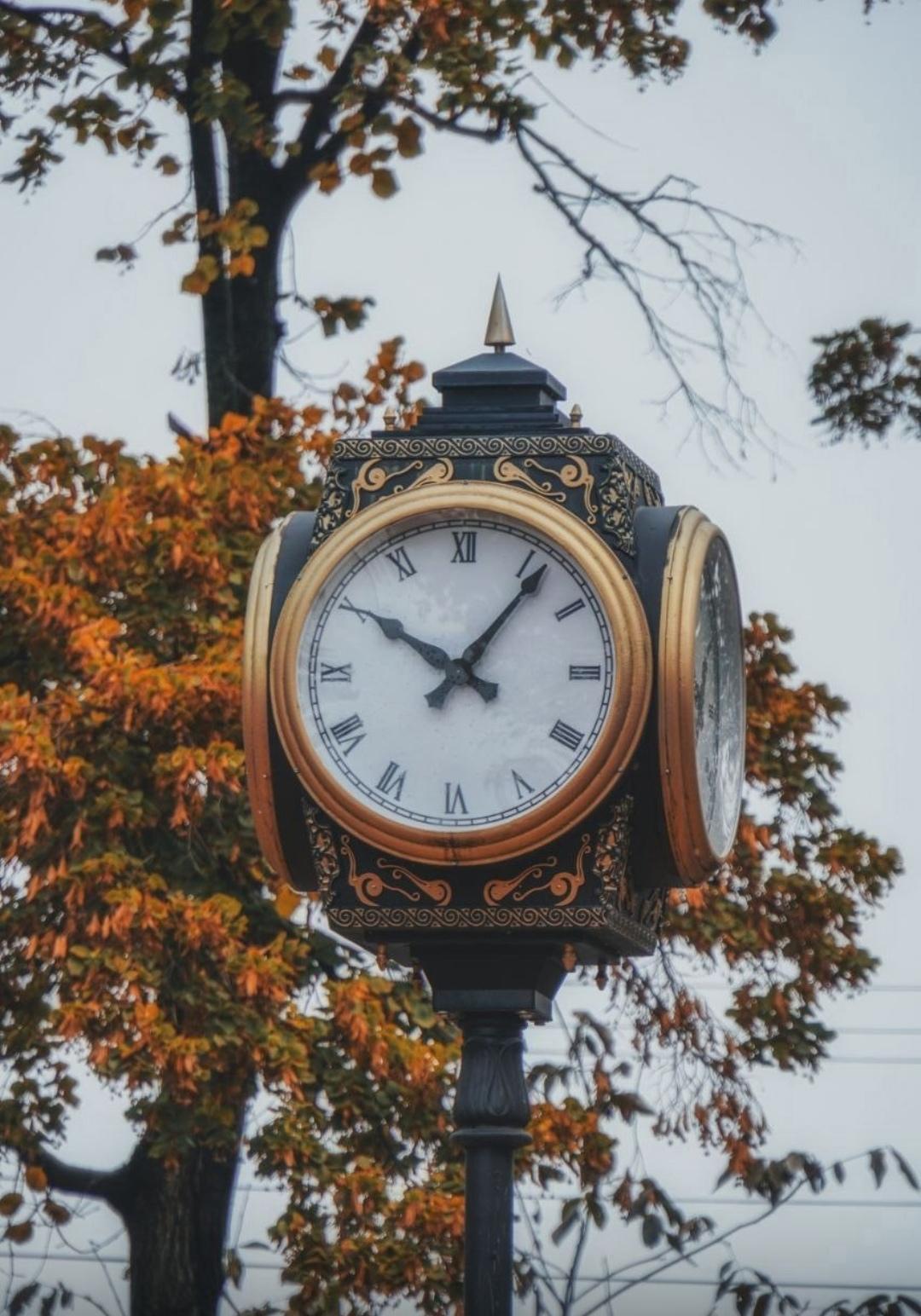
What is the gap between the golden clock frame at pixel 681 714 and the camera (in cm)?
373

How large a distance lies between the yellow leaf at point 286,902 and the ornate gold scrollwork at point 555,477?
3.01 metres

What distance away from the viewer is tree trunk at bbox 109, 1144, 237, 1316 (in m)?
8.09

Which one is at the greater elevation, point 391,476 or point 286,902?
point 286,902

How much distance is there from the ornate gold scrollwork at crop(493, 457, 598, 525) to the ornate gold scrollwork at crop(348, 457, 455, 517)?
7 centimetres

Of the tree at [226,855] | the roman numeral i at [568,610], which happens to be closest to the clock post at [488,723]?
the roman numeral i at [568,610]

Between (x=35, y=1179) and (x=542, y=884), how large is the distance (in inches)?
166

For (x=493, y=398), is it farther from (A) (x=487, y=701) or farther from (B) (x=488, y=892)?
(B) (x=488, y=892)

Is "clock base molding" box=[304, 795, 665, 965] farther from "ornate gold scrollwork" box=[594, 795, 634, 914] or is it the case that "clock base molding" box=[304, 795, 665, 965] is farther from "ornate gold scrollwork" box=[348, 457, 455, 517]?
"ornate gold scrollwork" box=[348, 457, 455, 517]

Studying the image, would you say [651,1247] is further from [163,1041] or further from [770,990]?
[770,990]

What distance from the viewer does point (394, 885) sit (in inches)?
151

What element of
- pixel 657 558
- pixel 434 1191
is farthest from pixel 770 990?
pixel 657 558

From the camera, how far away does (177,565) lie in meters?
7.77

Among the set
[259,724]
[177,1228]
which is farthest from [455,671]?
[177,1228]

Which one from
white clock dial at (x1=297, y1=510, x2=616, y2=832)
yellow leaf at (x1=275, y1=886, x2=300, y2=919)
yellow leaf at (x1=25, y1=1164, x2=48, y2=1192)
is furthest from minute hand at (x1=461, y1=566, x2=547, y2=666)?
yellow leaf at (x1=25, y1=1164, x2=48, y2=1192)
